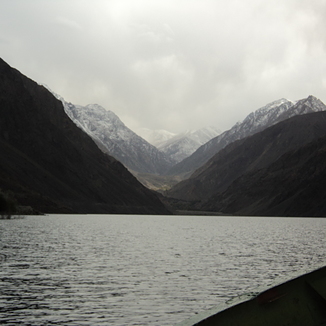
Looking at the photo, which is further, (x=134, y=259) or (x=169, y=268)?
(x=134, y=259)

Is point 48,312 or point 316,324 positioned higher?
point 316,324

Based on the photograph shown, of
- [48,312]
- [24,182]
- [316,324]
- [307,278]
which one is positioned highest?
[24,182]

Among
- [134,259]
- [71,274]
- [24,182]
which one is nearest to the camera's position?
[71,274]

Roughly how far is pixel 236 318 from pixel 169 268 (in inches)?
975

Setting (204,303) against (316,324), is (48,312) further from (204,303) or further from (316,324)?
(316,324)

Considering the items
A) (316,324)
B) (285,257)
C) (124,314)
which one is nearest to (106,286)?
(124,314)

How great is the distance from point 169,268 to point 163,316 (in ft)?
50.6

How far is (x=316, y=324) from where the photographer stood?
10086 mm

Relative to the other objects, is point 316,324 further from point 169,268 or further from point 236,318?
point 169,268

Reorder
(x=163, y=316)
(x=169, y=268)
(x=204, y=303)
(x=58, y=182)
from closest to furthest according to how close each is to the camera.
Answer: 1. (x=163, y=316)
2. (x=204, y=303)
3. (x=169, y=268)
4. (x=58, y=182)

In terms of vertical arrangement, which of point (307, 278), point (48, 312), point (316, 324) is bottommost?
point (48, 312)

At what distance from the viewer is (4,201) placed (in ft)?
364

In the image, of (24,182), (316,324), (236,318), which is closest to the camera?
(236,318)

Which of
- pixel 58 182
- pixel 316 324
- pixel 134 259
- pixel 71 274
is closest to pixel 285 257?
pixel 134 259
